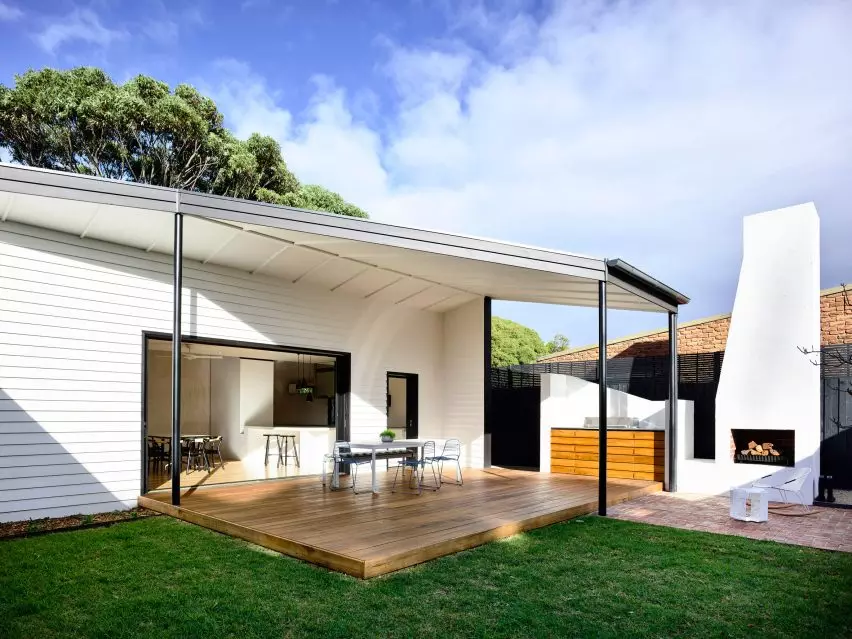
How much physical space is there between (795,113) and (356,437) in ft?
41.2

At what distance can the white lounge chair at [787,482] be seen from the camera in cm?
765

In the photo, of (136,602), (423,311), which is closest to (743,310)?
(423,311)

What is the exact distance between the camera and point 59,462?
651 centimetres

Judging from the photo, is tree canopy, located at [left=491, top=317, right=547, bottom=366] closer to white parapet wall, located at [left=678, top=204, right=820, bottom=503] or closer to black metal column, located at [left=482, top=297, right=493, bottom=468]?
black metal column, located at [left=482, top=297, right=493, bottom=468]

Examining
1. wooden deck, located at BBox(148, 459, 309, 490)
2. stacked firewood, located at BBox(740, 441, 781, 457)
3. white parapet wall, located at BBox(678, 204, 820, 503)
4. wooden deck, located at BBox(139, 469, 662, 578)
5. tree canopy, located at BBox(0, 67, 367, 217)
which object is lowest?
wooden deck, located at BBox(148, 459, 309, 490)

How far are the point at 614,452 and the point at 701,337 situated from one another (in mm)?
4206

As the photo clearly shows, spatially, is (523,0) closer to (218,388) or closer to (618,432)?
(618,432)

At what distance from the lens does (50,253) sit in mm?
6574

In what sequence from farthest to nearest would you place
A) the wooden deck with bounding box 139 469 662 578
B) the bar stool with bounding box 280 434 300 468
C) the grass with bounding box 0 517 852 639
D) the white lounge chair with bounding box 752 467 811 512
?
the bar stool with bounding box 280 434 300 468 → the white lounge chair with bounding box 752 467 811 512 → the wooden deck with bounding box 139 469 662 578 → the grass with bounding box 0 517 852 639

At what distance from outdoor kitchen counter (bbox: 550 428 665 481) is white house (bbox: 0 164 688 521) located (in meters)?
0.54

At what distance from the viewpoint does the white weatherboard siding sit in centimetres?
628

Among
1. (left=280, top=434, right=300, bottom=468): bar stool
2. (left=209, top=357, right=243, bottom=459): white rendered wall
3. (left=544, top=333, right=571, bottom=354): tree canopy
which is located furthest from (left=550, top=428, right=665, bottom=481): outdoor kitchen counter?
(left=544, top=333, right=571, bottom=354): tree canopy

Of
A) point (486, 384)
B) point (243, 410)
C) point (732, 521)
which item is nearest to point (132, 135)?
point (243, 410)

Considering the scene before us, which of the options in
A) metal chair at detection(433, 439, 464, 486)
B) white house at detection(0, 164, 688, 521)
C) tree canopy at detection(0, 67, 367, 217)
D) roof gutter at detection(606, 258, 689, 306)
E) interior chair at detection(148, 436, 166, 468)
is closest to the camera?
white house at detection(0, 164, 688, 521)
